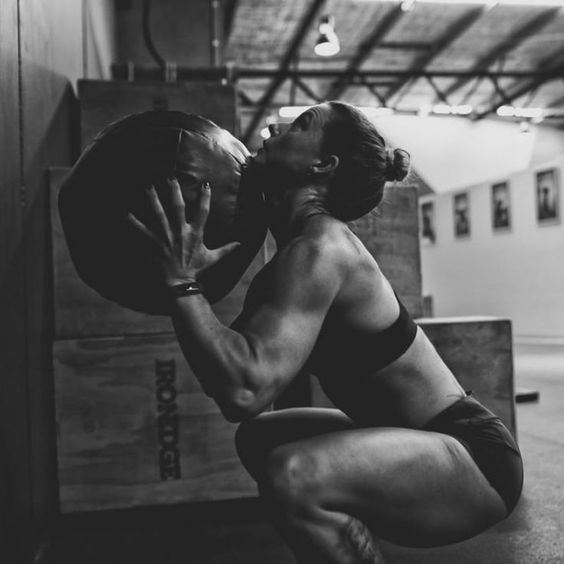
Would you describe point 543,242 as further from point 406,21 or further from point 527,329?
point 406,21

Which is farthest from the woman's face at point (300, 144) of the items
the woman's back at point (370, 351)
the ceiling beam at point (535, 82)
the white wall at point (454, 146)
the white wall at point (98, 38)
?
the white wall at point (454, 146)

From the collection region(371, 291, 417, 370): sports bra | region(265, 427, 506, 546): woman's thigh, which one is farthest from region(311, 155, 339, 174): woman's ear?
region(265, 427, 506, 546): woman's thigh

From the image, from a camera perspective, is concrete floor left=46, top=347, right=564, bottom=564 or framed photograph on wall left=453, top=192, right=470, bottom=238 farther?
framed photograph on wall left=453, top=192, right=470, bottom=238

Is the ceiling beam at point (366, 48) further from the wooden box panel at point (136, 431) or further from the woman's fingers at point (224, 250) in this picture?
the woman's fingers at point (224, 250)

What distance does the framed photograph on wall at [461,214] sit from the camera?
36.4 feet

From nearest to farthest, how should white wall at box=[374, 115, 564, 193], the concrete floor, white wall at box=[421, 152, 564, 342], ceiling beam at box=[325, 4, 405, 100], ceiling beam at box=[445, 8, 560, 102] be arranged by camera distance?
the concrete floor
ceiling beam at box=[325, 4, 405, 100]
ceiling beam at box=[445, 8, 560, 102]
white wall at box=[421, 152, 564, 342]
white wall at box=[374, 115, 564, 193]

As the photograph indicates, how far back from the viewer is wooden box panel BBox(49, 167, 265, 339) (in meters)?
2.12

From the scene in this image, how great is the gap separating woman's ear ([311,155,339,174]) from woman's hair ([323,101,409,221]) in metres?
0.01

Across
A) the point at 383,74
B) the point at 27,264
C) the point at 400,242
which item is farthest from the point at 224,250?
the point at 383,74

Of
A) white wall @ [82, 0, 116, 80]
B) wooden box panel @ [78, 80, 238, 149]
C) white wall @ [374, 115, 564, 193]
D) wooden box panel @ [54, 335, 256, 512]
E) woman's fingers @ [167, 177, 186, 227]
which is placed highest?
white wall @ [374, 115, 564, 193]

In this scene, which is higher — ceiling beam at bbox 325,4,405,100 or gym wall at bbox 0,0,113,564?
ceiling beam at bbox 325,4,405,100

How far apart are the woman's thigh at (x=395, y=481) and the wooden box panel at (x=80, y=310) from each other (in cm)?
108

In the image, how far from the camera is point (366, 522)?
1.18 meters

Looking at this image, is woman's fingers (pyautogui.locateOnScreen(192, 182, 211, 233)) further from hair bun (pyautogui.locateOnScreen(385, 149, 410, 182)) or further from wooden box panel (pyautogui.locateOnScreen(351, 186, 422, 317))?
wooden box panel (pyautogui.locateOnScreen(351, 186, 422, 317))
